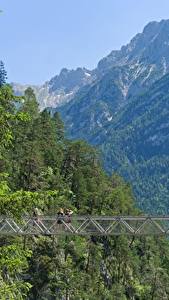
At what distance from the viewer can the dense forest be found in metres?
65.8

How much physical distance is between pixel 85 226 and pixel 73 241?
28.7 m

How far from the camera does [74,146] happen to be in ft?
294

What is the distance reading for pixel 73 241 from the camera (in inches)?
2805

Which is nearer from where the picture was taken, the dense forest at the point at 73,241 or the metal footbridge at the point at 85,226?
the metal footbridge at the point at 85,226

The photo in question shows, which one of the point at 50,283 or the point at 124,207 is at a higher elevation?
the point at 124,207

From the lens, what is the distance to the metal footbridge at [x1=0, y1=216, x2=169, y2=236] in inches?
1650

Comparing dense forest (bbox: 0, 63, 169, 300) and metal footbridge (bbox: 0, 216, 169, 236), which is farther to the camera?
dense forest (bbox: 0, 63, 169, 300)

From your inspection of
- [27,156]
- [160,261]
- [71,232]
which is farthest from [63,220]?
[160,261]

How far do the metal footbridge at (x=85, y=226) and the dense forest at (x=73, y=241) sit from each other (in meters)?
9.15

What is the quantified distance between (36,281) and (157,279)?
30.1 m

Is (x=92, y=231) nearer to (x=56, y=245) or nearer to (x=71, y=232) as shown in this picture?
(x=71, y=232)

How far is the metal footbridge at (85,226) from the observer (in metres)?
41.9

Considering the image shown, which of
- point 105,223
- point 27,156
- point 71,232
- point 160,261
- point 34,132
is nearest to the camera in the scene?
point 71,232

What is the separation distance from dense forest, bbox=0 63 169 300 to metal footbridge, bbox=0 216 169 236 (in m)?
9.15
